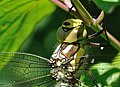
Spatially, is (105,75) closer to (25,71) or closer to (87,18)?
(87,18)

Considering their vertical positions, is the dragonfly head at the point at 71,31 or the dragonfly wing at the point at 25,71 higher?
the dragonfly head at the point at 71,31

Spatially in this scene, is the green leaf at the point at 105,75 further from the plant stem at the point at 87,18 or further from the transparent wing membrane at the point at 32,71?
the plant stem at the point at 87,18

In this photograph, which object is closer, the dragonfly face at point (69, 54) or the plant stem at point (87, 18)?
the plant stem at point (87, 18)

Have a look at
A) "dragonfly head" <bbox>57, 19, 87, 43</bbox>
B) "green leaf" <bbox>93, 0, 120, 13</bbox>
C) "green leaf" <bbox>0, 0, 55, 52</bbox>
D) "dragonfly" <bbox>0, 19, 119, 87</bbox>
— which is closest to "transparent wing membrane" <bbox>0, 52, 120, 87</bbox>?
"dragonfly" <bbox>0, 19, 119, 87</bbox>

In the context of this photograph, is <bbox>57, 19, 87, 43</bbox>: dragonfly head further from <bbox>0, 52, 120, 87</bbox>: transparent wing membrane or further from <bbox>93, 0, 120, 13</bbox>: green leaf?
<bbox>93, 0, 120, 13</bbox>: green leaf

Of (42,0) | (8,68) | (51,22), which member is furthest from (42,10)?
(51,22)

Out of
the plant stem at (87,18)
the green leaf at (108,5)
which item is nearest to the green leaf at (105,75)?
the plant stem at (87,18)
